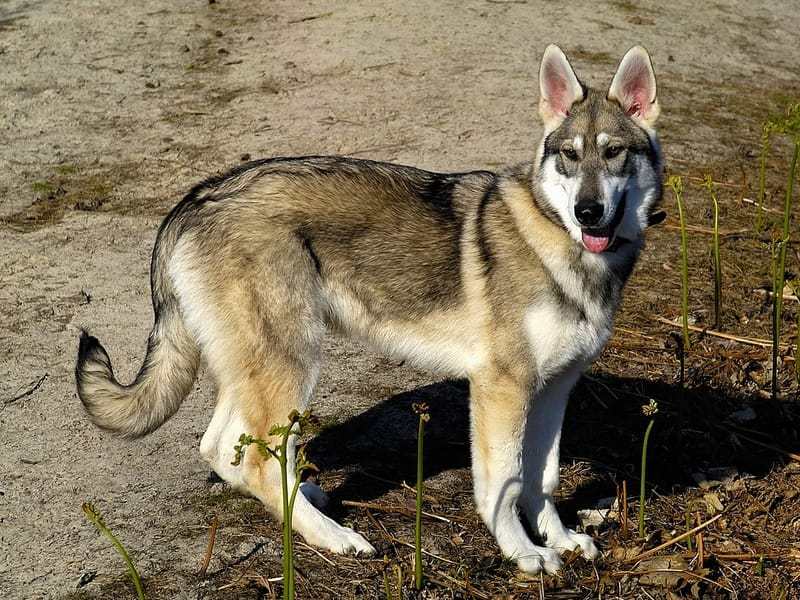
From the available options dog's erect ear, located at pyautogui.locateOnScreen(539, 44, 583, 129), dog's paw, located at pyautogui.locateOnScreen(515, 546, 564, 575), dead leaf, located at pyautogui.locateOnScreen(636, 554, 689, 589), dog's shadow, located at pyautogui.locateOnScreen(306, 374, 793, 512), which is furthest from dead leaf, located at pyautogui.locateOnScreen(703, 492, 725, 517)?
dog's erect ear, located at pyautogui.locateOnScreen(539, 44, 583, 129)

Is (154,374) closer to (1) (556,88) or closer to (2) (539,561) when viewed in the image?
(2) (539,561)

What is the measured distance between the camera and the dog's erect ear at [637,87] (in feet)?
14.3

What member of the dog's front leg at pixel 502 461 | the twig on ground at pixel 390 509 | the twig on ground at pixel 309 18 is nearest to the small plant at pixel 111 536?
the twig on ground at pixel 390 509

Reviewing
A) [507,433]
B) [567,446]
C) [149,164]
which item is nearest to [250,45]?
[149,164]

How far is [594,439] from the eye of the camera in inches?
215

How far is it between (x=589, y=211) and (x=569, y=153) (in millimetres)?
335

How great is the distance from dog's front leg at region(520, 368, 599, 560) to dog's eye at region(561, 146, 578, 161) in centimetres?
98

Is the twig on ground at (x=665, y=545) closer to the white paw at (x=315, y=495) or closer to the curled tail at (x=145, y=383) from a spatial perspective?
the white paw at (x=315, y=495)

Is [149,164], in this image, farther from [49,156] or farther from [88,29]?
[88,29]

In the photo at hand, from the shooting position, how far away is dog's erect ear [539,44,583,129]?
4.39 meters

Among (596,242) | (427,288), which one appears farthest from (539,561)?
(596,242)

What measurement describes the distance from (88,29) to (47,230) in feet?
16.8

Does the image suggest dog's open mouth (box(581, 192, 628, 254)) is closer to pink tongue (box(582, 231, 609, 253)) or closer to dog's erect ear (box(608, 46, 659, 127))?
pink tongue (box(582, 231, 609, 253))

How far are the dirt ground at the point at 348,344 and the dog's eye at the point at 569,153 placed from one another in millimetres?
1660
